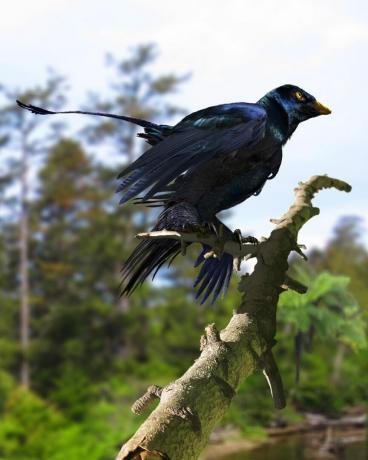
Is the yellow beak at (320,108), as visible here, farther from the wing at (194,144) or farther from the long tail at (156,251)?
the long tail at (156,251)

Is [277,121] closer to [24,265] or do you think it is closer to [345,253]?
[24,265]

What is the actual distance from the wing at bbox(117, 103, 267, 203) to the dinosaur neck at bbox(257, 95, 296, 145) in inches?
2.2

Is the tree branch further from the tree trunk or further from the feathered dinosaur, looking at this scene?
the tree trunk

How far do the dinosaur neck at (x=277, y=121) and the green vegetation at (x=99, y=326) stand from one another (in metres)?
7.20

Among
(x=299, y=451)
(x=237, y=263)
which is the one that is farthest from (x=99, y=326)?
(x=237, y=263)

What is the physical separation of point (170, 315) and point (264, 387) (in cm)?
419

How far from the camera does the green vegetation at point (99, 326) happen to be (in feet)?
39.2

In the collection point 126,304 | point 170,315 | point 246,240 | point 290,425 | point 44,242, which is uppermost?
point 44,242

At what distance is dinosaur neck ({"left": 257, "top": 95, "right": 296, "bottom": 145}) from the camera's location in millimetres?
2096

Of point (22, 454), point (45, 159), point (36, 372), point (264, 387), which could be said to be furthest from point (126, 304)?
point (22, 454)

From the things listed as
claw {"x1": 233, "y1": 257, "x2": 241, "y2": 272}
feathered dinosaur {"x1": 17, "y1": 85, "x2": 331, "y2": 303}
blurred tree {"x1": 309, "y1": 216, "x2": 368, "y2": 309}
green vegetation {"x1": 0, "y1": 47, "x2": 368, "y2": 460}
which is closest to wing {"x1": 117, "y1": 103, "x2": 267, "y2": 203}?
feathered dinosaur {"x1": 17, "y1": 85, "x2": 331, "y2": 303}

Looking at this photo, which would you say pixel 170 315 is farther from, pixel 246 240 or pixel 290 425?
pixel 246 240

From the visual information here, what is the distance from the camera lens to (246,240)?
230 cm

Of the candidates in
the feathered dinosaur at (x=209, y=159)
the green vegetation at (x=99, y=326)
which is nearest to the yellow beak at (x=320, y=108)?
the feathered dinosaur at (x=209, y=159)
